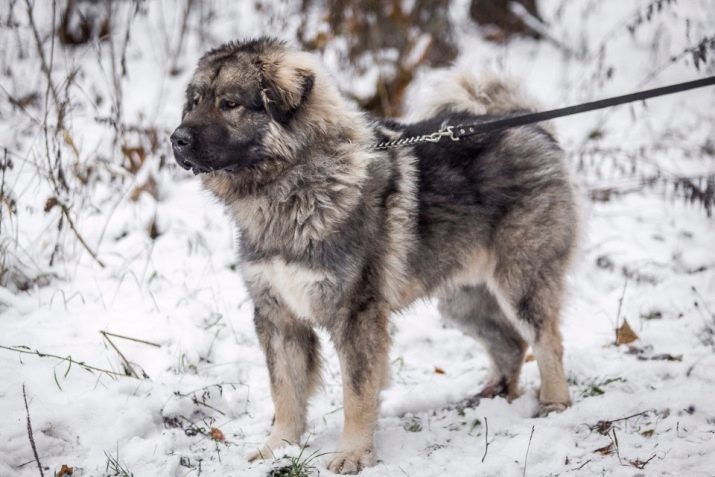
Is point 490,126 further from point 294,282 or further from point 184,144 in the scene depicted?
point 184,144

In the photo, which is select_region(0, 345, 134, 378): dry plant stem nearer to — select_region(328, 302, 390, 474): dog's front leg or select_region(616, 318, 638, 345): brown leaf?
select_region(328, 302, 390, 474): dog's front leg

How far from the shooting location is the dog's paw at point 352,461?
2607 mm

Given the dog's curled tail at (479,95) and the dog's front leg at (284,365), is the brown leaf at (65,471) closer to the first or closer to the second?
the dog's front leg at (284,365)

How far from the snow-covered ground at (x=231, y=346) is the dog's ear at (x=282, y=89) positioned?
1.39m

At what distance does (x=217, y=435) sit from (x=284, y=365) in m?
0.43

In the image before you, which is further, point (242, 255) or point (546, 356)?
point (546, 356)

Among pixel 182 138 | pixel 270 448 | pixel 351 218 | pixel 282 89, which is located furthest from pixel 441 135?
pixel 270 448

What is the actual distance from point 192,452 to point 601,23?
910cm

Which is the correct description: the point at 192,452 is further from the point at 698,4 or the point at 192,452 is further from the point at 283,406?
the point at 698,4

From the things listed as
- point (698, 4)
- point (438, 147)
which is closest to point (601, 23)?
point (698, 4)

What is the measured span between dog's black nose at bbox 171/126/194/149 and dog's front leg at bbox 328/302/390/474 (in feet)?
3.19

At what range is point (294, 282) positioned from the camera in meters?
2.62

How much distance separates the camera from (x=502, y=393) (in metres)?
3.41

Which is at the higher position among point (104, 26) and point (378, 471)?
point (104, 26)
